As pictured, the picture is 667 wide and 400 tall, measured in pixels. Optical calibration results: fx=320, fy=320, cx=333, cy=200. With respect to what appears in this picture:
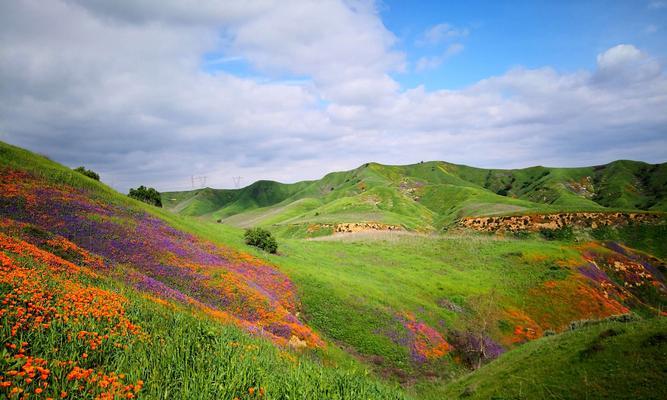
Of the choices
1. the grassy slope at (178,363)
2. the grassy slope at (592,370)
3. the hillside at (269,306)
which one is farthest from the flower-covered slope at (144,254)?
the grassy slope at (592,370)

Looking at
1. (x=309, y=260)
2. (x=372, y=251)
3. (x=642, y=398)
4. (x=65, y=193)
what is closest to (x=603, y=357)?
(x=642, y=398)

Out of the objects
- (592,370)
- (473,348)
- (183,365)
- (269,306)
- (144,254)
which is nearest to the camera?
(183,365)

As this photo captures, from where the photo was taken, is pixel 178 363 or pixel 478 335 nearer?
pixel 178 363

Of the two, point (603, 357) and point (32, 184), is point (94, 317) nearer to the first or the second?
point (603, 357)

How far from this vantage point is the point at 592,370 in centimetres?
1475

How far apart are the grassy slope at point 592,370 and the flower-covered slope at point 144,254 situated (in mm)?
13770

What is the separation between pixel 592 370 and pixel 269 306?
22213 mm

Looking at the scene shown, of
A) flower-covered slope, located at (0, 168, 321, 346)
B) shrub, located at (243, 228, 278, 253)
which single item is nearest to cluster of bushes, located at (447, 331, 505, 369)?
flower-covered slope, located at (0, 168, 321, 346)

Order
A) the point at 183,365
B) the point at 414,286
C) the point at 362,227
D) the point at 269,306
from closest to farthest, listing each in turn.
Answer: the point at 183,365, the point at 269,306, the point at 414,286, the point at 362,227

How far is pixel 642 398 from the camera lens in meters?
12.3

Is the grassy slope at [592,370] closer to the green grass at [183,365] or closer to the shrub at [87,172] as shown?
the green grass at [183,365]

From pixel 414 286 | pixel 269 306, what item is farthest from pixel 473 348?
pixel 269 306

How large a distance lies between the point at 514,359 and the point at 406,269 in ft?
124

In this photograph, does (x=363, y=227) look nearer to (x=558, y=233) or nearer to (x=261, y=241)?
(x=558, y=233)
